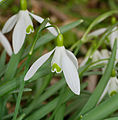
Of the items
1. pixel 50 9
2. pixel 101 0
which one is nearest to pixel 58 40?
pixel 50 9

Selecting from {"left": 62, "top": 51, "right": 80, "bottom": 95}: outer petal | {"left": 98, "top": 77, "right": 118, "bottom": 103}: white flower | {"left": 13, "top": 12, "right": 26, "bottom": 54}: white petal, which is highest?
{"left": 13, "top": 12, "right": 26, "bottom": 54}: white petal

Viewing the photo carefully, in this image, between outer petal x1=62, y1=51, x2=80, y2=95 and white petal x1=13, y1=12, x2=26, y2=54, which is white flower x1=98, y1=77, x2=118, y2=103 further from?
white petal x1=13, y1=12, x2=26, y2=54

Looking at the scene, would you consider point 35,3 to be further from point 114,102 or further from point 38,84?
point 114,102

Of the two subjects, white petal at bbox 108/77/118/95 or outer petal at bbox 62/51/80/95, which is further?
white petal at bbox 108/77/118/95

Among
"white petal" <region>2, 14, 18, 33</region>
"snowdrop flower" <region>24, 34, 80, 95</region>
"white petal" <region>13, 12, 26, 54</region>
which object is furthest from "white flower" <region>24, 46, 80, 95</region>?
"white petal" <region>2, 14, 18, 33</region>

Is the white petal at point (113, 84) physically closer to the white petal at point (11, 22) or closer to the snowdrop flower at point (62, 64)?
the snowdrop flower at point (62, 64)

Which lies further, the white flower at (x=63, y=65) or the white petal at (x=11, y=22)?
the white petal at (x=11, y=22)

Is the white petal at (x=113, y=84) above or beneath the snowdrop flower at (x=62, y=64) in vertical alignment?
beneath

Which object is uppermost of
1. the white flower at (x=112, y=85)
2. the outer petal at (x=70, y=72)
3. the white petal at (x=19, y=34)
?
the white petal at (x=19, y=34)

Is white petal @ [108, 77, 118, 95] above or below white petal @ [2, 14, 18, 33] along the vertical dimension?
below

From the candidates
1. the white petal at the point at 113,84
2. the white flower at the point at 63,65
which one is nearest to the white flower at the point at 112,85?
the white petal at the point at 113,84

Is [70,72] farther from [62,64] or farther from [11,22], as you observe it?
[11,22]
